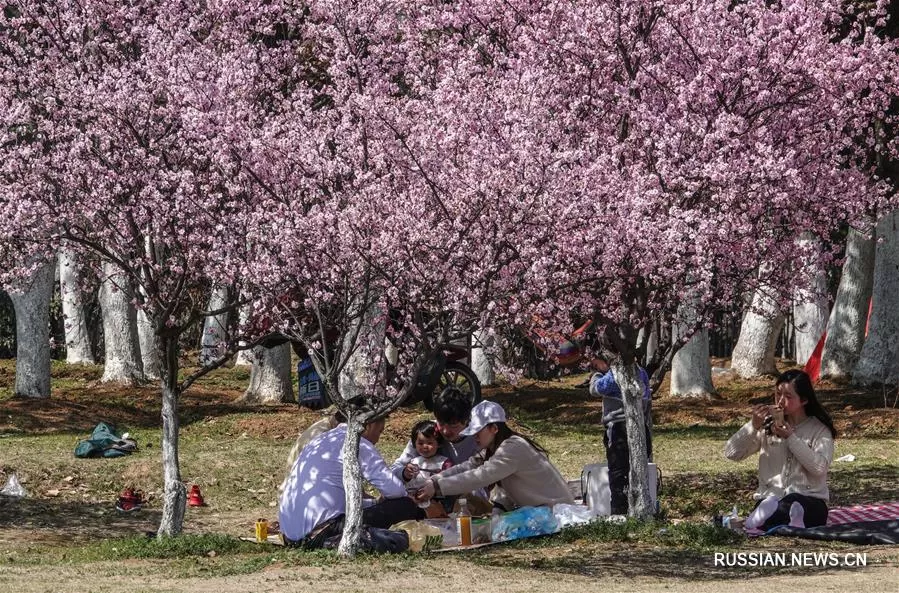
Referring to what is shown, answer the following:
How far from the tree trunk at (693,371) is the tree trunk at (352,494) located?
15778 mm

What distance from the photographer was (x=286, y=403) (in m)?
24.6

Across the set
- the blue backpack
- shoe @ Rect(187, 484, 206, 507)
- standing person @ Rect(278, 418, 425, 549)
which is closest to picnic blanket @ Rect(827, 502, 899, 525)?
standing person @ Rect(278, 418, 425, 549)

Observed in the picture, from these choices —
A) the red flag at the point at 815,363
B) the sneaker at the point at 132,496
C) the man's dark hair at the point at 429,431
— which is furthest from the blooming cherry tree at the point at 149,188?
the red flag at the point at 815,363

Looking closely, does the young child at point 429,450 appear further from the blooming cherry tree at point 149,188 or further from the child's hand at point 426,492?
the blooming cherry tree at point 149,188

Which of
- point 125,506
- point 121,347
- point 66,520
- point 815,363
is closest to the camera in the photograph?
point 66,520

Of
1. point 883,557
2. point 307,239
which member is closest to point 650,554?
point 883,557

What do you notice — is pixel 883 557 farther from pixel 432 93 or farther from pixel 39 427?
pixel 39 427

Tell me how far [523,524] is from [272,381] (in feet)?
44.4

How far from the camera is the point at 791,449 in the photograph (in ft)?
37.0

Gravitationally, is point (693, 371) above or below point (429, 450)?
above

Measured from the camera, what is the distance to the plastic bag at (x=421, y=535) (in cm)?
1112

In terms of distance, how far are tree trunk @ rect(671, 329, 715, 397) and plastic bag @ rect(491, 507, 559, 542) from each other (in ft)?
46.8
